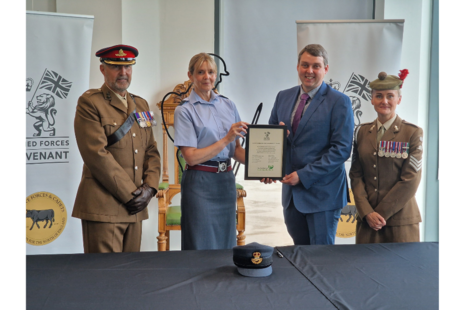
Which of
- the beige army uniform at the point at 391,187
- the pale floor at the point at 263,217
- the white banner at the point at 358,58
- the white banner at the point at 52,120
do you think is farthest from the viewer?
the pale floor at the point at 263,217

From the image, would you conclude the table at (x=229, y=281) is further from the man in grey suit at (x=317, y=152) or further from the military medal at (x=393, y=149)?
the military medal at (x=393, y=149)

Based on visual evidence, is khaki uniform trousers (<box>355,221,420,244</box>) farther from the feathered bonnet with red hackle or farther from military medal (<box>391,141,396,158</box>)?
the feathered bonnet with red hackle

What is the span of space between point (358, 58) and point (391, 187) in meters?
1.63

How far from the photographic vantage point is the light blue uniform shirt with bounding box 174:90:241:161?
7.75 feet

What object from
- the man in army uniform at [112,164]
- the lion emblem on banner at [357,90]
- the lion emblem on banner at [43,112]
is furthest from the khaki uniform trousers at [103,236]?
the lion emblem on banner at [357,90]

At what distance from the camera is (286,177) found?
2389 millimetres

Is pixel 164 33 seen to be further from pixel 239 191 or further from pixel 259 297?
pixel 259 297

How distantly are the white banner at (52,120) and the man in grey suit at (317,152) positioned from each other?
78.3 inches

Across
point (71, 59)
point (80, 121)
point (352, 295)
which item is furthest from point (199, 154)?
point (71, 59)

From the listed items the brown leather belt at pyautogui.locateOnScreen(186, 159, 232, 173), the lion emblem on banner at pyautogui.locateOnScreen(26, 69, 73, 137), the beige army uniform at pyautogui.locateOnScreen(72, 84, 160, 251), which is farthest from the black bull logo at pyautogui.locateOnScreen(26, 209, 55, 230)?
the brown leather belt at pyautogui.locateOnScreen(186, 159, 232, 173)

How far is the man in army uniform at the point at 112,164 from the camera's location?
236 cm

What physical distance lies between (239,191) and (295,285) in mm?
2074

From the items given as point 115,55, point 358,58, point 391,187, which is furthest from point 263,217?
point 115,55

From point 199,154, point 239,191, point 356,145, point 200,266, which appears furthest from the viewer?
point 239,191
